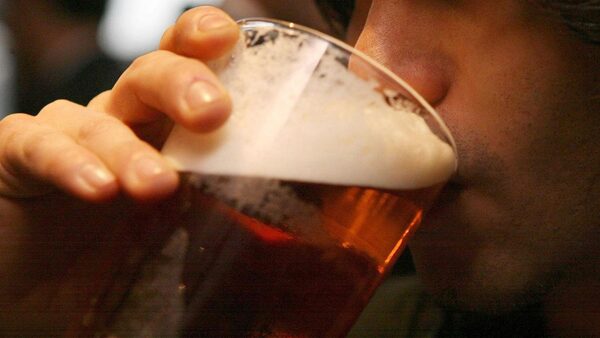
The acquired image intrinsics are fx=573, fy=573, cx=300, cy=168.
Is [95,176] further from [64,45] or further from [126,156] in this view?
[64,45]

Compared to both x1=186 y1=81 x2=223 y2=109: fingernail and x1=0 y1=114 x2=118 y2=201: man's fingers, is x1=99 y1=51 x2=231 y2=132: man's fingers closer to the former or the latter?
x1=186 y1=81 x2=223 y2=109: fingernail

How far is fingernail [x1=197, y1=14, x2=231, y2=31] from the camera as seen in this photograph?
0.74m

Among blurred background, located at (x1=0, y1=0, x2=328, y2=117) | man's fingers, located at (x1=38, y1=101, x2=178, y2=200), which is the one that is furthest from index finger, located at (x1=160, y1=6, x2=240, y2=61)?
blurred background, located at (x1=0, y1=0, x2=328, y2=117)

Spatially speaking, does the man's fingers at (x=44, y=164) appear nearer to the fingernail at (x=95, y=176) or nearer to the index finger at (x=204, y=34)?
the fingernail at (x=95, y=176)

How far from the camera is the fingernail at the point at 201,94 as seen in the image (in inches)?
24.9

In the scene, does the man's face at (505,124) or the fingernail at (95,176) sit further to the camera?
the man's face at (505,124)

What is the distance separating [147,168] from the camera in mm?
635

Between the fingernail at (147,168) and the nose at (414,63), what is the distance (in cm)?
48

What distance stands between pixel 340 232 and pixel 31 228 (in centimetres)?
62

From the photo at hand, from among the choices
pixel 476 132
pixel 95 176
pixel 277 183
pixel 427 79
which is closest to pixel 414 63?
pixel 427 79

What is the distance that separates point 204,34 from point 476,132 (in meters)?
0.47

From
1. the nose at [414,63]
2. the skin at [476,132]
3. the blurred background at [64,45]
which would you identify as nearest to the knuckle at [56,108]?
the skin at [476,132]

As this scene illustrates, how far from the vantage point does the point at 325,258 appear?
2.32 ft

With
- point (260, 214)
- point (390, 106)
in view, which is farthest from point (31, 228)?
point (390, 106)
